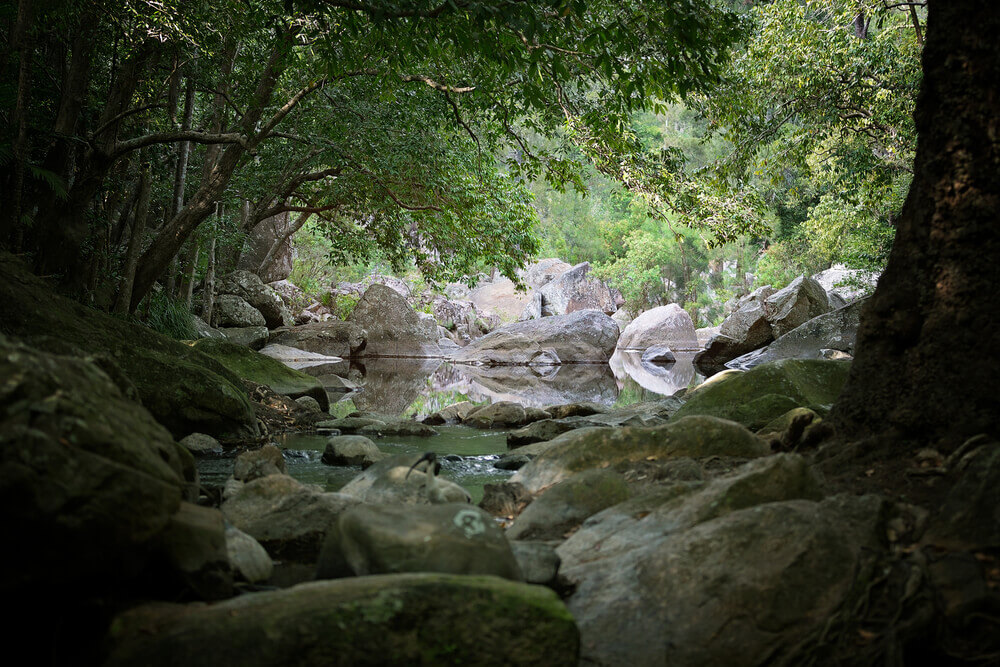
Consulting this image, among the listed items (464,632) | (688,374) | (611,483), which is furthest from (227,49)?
(688,374)

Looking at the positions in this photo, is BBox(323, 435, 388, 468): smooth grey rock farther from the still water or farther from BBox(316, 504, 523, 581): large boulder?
BBox(316, 504, 523, 581): large boulder

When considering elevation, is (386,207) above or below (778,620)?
above

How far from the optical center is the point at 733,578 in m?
2.46

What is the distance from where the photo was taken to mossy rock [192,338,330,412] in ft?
30.9

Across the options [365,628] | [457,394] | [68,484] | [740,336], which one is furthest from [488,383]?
[68,484]

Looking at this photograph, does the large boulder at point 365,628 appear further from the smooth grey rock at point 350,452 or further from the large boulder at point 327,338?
the large boulder at point 327,338

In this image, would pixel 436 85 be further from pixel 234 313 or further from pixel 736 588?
pixel 234 313

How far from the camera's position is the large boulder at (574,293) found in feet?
111

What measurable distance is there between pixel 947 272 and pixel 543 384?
12.6m

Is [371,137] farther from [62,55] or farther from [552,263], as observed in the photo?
[552,263]

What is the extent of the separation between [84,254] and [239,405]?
343 cm

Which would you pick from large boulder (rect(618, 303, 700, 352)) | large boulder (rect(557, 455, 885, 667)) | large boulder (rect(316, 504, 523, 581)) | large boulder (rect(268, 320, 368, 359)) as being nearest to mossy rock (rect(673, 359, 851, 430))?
large boulder (rect(557, 455, 885, 667))

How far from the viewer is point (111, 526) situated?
2.13 meters

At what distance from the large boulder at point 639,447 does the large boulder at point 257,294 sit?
14.5 meters
